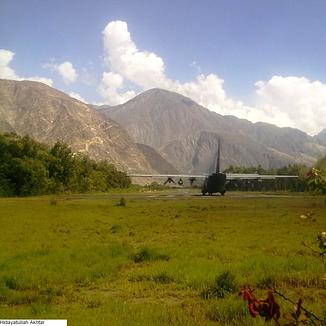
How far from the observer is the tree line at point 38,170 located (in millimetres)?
102875

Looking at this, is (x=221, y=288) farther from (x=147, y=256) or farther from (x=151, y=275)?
(x=147, y=256)

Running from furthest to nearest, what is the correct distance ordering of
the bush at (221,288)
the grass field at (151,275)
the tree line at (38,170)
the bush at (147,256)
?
the tree line at (38,170)
the bush at (147,256)
the bush at (221,288)
the grass field at (151,275)

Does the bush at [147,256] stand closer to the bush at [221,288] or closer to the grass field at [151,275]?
Answer: the grass field at [151,275]

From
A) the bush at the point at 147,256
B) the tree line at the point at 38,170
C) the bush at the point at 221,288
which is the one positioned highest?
the tree line at the point at 38,170

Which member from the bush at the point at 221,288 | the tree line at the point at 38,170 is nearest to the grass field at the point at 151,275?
the bush at the point at 221,288

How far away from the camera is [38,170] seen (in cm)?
10412

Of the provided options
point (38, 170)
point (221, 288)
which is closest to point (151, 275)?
point (221, 288)

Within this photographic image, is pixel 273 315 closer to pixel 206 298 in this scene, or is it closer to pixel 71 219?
pixel 206 298

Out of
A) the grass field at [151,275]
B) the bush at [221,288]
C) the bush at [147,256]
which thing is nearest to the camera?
the grass field at [151,275]

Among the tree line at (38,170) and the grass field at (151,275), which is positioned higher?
the tree line at (38,170)

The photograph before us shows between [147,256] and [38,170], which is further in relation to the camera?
[38,170]

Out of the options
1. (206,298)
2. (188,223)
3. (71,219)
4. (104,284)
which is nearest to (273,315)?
(206,298)

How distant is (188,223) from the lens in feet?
122

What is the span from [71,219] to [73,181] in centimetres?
8293
